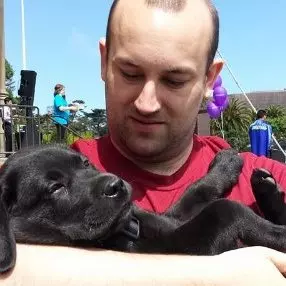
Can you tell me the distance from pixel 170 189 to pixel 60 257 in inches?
28.9

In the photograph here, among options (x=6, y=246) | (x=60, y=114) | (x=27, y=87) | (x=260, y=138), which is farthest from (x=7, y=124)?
(x=6, y=246)

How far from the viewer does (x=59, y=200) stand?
103 inches

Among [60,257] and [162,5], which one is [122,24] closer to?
[162,5]

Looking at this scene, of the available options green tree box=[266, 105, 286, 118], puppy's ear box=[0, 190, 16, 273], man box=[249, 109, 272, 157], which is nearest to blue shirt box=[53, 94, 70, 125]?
man box=[249, 109, 272, 157]

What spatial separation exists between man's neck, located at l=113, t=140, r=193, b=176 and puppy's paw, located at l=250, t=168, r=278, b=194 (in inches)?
12.6

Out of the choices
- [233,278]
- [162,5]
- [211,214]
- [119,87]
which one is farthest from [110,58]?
[233,278]

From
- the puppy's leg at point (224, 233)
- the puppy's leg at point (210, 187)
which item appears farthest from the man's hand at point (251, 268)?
the puppy's leg at point (210, 187)

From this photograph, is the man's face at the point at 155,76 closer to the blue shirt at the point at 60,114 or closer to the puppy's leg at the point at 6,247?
the puppy's leg at the point at 6,247

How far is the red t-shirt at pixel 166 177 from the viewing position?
8.80 ft

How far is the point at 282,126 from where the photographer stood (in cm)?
3628

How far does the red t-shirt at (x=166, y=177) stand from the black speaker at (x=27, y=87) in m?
11.6

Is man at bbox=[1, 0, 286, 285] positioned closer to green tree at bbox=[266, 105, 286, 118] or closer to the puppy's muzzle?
the puppy's muzzle

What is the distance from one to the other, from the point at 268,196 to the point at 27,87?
12219 millimetres

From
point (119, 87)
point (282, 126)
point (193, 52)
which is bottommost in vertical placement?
point (282, 126)
